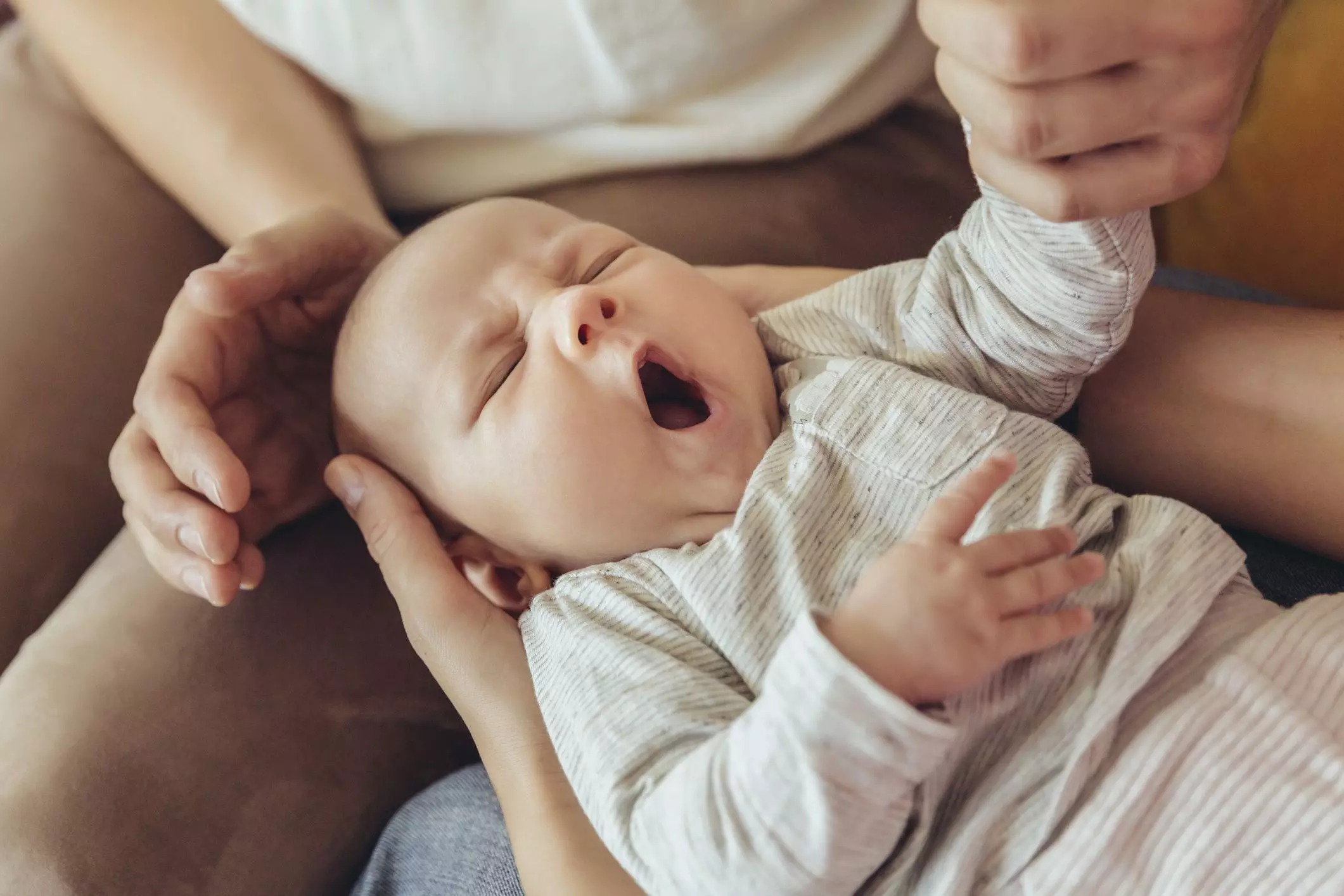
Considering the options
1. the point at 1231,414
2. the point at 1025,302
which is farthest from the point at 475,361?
the point at 1231,414

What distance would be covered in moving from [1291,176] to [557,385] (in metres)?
0.83

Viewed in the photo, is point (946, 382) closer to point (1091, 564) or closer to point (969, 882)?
point (1091, 564)

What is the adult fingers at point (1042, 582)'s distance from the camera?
1.98 ft

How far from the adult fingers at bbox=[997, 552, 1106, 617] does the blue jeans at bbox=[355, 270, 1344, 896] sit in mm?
375

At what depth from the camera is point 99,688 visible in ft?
3.04

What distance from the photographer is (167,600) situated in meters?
1.00

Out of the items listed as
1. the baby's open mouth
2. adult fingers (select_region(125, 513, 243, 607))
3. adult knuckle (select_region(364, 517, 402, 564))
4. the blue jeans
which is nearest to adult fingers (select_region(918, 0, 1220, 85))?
the baby's open mouth

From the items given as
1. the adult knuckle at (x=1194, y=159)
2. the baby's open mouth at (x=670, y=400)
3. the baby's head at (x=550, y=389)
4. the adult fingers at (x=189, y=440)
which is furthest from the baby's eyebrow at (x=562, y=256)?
the adult knuckle at (x=1194, y=159)

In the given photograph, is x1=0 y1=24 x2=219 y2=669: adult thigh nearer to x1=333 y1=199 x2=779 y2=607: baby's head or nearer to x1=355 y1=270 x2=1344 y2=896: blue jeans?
x1=333 y1=199 x2=779 y2=607: baby's head

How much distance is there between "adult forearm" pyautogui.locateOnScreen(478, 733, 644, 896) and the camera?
785mm

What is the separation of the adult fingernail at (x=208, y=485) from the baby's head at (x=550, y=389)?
0.17 metres

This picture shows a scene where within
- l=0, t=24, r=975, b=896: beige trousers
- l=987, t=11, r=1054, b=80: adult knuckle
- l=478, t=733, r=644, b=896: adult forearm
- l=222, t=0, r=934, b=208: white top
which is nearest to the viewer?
l=987, t=11, r=1054, b=80: adult knuckle

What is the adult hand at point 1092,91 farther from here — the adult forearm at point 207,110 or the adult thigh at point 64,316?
the adult thigh at point 64,316

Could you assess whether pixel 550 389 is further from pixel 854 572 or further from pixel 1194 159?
pixel 1194 159
